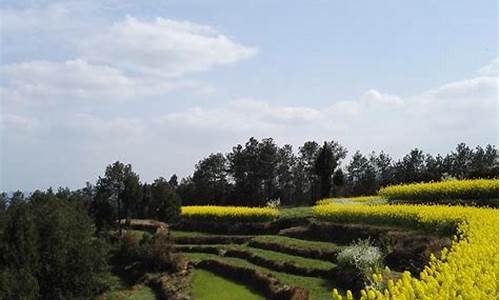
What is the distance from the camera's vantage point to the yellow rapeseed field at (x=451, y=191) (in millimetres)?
22203

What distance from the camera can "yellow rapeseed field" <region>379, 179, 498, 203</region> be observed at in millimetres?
22203

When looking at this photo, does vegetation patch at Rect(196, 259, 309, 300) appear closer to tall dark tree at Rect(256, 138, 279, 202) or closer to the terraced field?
the terraced field

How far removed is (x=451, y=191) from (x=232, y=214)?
35.5 ft

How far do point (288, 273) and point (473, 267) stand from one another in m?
13.8

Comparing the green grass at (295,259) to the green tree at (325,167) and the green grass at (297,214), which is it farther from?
the green tree at (325,167)

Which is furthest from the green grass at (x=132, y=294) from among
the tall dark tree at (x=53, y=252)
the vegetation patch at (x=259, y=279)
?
the vegetation patch at (x=259, y=279)

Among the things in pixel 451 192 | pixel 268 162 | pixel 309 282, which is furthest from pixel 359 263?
pixel 268 162

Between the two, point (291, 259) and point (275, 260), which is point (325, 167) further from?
point (291, 259)

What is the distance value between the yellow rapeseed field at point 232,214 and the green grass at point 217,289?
778 cm

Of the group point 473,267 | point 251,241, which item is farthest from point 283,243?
point 473,267

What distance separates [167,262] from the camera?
23.7m

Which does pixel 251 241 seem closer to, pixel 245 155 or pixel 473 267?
pixel 473 267

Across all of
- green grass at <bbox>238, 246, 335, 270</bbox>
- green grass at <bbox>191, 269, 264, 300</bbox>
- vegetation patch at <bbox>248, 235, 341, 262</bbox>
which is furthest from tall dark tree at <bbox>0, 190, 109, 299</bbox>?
vegetation patch at <bbox>248, 235, 341, 262</bbox>

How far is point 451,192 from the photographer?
2347cm
